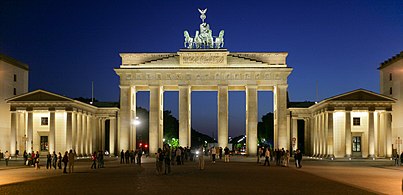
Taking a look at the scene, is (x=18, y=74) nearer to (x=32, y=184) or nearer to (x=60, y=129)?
(x=60, y=129)

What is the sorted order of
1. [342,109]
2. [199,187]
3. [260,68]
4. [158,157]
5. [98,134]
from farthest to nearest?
1. [98,134]
2. [260,68]
3. [342,109]
4. [158,157]
5. [199,187]

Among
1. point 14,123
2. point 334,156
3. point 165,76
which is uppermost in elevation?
point 165,76

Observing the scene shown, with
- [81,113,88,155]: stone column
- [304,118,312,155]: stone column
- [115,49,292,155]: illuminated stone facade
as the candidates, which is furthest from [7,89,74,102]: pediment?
[304,118,312,155]: stone column

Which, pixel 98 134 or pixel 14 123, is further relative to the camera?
pixel 98 134

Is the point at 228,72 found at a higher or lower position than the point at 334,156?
higher

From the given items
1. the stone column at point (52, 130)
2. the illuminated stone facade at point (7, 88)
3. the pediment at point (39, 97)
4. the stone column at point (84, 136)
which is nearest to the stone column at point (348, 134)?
the pediment at point (39, 97)

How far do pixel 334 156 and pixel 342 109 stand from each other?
6.24 m

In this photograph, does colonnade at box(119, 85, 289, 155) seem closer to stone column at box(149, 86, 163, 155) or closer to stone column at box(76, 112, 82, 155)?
stone column at box(149, 86, 163, 155)

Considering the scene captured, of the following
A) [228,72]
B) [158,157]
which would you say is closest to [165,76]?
[228,72]

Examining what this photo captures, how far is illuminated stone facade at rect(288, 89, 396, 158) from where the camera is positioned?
6944 cm

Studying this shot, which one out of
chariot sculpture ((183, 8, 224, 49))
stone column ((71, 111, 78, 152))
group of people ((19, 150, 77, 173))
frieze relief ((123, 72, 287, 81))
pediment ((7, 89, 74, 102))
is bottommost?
group of people ((19, 150, 77, 173))

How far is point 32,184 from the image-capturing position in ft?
92.1

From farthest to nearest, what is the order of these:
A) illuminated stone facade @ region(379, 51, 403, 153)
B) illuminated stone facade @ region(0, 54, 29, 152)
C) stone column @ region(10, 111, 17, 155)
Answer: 1. illuminated stone facade @ region(0, 54, 29, 152)
2. illuminated stone facade @ region(379, 51, 403, 153)
3. stone column @ region(10, 111, 17, 155)

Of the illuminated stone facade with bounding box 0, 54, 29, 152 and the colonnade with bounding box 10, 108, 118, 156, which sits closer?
the colonnade with bounding box 10, 108, 118, 156
